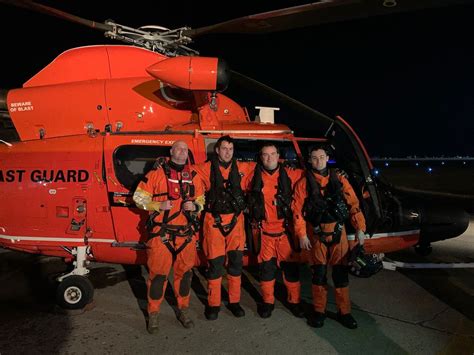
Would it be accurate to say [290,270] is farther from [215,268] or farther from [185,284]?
[185,284]

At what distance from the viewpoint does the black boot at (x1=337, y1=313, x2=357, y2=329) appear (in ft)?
12.2

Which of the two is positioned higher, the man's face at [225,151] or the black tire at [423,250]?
the man's face at [225,151]

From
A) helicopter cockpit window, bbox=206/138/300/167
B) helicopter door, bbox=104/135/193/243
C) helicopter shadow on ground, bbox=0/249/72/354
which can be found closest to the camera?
helicopter shadow on ground, bbox=0/249/72/354

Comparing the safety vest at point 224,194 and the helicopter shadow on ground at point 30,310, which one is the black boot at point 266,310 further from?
the helicopter shadow on ground at point 30,310

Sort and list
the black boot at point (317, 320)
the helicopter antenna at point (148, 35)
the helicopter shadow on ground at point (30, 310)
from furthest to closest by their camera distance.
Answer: the helicopter antenna at point (148, 35) < the black boot at point (317, 320) < the helicopter shadow on ground at point (30, 310)

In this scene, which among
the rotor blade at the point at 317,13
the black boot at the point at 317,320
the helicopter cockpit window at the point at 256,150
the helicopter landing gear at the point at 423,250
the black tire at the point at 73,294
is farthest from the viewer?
the helicopter landing gear at the point at 423,250

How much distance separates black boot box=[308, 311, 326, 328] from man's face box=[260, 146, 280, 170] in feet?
5.27

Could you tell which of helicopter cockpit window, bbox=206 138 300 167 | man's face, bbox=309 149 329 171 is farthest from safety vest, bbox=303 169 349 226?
helicopter cockpit window, bbox=206 138 300 167

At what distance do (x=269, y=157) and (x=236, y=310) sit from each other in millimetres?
1711

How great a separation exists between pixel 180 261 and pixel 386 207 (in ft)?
8.77

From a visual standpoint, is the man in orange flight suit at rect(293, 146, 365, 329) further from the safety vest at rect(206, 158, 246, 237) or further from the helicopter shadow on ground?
the helicopter shadow on ground

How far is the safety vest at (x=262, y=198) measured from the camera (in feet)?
12.6

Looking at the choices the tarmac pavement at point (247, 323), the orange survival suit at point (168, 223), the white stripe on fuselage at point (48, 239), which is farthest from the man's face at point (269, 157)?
the white stripe on fuselage at point (48, 239)

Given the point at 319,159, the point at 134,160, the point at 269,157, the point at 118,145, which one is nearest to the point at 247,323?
the point at 269,157
